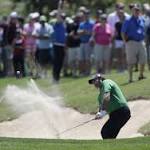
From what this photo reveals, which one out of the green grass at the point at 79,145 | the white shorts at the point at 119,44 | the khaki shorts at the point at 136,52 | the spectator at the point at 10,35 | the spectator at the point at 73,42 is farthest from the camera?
the spectator at the point at 10,35

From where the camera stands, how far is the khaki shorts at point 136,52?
69.9 feet

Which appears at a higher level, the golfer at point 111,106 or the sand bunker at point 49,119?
the golfer at point 111,106

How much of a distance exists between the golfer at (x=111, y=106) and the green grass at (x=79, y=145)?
127 centimetres

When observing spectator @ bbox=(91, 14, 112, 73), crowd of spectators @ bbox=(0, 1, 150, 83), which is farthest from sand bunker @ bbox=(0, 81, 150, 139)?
spectator @ bbox=(91, 14, 112, 73)

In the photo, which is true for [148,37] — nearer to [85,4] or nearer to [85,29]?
[85,29]

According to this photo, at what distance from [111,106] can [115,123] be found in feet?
1.25

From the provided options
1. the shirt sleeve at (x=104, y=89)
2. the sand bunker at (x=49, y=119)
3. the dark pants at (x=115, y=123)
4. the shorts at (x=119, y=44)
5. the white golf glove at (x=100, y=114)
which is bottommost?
the sand bunker at (x=49, y=119)

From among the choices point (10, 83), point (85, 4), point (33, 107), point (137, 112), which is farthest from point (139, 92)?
point (85, 4)

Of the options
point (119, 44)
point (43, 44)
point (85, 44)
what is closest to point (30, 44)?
point (43, 44)

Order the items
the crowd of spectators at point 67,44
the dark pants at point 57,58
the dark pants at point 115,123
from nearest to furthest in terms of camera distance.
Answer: the dark pants at point 115,123
the crowd of spectators at point 67,44
the dark pants at point 57,58

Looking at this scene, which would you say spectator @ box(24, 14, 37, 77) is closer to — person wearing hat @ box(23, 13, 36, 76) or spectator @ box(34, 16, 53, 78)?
person wearing hat @ box(23, 13, 36, 76)

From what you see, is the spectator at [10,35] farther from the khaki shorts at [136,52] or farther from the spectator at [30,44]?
the khaki shorts at [136,52]

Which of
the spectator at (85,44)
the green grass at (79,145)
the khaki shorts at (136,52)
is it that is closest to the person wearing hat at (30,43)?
the spectator at (85,44)

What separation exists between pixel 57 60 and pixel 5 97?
320 centimetres
